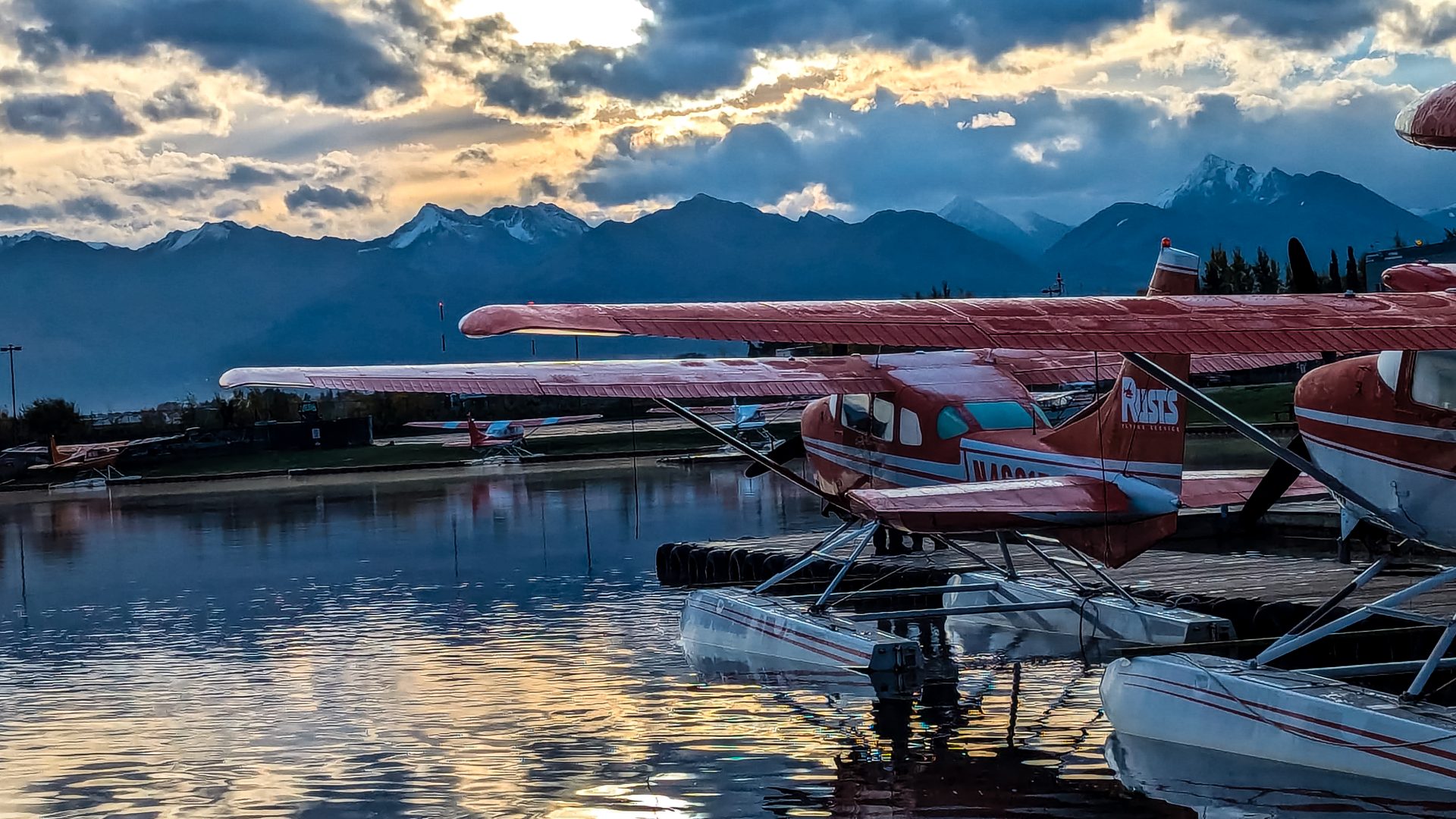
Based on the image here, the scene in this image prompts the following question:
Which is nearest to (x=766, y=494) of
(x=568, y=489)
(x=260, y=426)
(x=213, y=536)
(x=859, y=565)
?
(x=568, y=489)

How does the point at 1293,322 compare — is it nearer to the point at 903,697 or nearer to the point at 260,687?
the point at 903,697

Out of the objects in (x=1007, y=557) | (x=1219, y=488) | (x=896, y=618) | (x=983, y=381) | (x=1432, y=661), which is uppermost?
(x=983, y=381)

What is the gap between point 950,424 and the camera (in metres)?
12.4

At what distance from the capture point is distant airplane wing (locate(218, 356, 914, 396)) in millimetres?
11984

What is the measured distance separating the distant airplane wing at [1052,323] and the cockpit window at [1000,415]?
4031 millimetres

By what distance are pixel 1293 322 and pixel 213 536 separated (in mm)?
26901

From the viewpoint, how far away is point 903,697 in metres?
11.1

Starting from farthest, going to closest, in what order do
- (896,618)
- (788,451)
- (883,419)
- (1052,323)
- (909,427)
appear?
(788,451) < (883,419) < (909,427) < (896,618) < (1052,323)

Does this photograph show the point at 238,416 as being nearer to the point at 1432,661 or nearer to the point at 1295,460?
the point at 1295,460

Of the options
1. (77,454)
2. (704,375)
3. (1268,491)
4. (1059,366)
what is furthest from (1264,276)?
(1268,491)

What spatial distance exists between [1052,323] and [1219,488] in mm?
4542

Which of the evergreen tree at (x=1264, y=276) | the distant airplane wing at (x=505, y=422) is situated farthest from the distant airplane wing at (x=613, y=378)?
the evergreen tree at (x=1264, y=276)

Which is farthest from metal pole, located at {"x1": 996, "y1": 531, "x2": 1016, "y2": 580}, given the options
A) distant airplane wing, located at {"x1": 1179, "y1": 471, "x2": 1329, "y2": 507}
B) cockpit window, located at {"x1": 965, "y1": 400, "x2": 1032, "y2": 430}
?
distant airplane wing, located at {"x1": 1179, "y1": 471, "x2": 1329, "y2": 507}

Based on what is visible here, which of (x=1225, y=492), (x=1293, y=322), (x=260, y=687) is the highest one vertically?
(x=1293, y=322)
